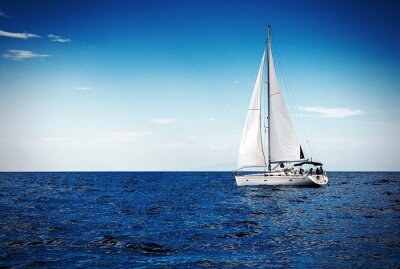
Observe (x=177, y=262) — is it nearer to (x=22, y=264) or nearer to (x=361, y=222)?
(x=22, y=264)

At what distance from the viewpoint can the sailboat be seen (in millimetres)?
55281

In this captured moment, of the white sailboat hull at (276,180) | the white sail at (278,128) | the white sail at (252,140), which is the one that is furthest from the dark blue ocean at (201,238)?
the white sail at (278,128)

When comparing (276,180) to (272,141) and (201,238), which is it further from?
(201,238)

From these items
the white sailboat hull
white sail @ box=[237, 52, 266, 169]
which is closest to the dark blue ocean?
the white sailboat hull

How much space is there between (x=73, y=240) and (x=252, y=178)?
3704 centimetres

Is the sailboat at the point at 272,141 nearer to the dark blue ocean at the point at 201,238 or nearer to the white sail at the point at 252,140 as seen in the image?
the white sail at the point at 252,140

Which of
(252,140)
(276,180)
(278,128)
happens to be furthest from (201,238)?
(278,128)

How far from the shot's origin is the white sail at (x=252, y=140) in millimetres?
55312

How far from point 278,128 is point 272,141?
2.37m

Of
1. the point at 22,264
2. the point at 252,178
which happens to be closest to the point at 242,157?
the point at 252,178

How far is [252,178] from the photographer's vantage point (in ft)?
176

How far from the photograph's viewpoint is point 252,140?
181 ft

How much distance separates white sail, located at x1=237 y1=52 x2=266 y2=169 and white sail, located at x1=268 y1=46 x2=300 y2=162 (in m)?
2.36

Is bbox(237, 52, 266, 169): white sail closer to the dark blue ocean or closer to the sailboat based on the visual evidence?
the sailboat
